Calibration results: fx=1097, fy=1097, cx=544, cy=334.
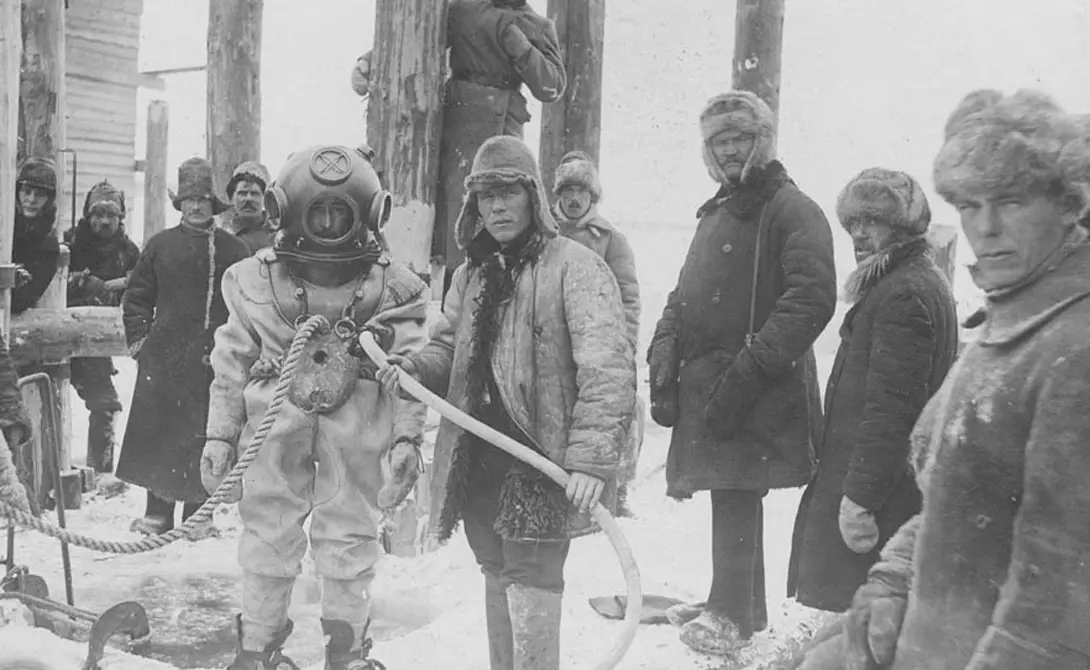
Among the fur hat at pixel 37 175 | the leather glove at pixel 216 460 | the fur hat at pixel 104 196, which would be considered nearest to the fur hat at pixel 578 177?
the leather glove at pixel 216 460

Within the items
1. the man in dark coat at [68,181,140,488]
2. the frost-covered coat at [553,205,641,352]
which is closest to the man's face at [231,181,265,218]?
the man in dark coat at [68,181,140,488]

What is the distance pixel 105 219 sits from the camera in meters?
8.21

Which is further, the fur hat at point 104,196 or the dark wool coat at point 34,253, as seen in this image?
the fur hat at point 104,196

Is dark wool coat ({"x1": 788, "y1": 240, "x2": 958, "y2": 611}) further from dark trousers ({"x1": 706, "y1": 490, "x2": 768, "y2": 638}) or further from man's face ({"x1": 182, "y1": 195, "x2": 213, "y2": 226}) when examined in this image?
man's face ({"x1": 182, "y1": 195, "x2": 213, "y2": 226})

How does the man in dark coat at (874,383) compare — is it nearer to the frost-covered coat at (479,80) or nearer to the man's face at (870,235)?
the man's face at (870,235)

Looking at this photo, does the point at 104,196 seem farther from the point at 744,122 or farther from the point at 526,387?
the point at 526,387

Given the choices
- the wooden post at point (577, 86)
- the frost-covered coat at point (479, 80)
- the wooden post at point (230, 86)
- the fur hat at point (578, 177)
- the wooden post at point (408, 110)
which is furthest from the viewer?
the wooden post at point (230, 86)

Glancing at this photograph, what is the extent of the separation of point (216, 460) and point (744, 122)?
2341 mm

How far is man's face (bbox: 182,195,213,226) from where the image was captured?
236 inches

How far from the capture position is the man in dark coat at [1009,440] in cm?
153

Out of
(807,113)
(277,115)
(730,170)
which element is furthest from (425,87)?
(277,115)

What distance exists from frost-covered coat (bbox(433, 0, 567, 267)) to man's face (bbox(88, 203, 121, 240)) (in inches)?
140

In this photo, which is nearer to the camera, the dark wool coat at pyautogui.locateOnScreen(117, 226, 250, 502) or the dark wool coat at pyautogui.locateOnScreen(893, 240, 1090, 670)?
the dark wool coat at pyautogui.locateOnScreen(893, 240, 1090, 670)

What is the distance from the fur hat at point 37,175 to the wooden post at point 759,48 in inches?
179
